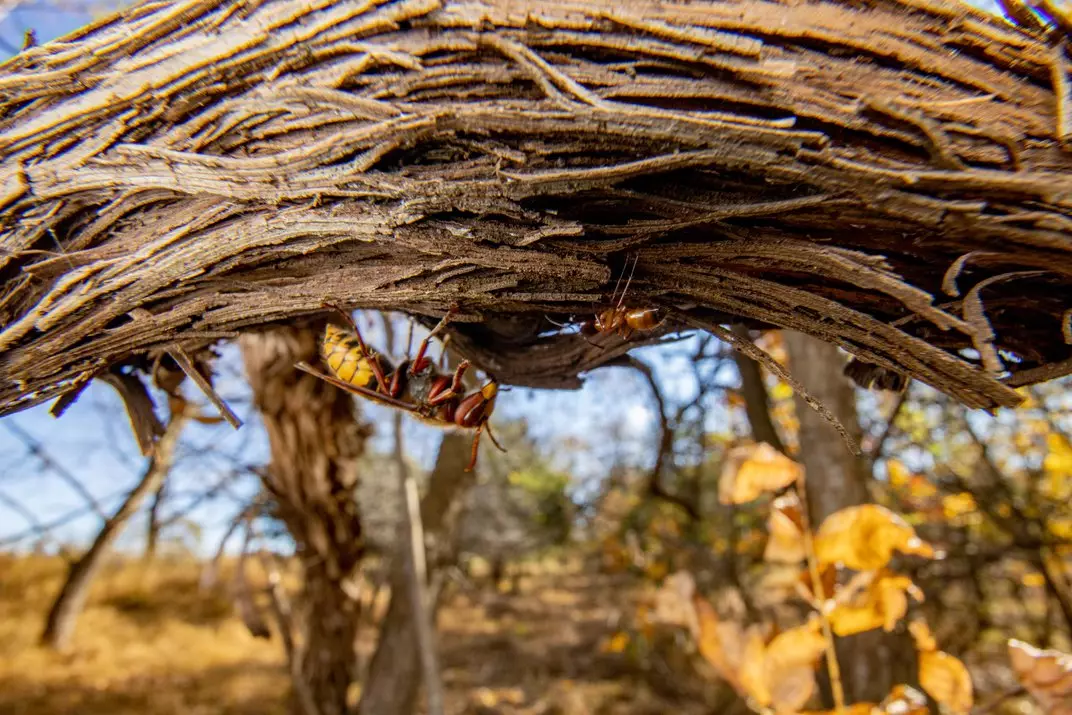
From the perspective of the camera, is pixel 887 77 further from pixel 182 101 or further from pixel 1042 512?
pixel 1042 512

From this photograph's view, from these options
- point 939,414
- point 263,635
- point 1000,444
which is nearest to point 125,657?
point 263,635

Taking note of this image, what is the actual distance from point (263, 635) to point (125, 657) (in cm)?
845

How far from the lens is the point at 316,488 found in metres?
3.27

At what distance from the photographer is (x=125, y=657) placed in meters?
9.09

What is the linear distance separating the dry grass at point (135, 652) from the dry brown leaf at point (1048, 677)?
24.4 feet

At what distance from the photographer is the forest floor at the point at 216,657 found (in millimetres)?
7651

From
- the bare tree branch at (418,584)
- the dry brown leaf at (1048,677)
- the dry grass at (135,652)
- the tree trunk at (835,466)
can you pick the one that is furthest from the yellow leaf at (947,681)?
the dry grass at (135,652)

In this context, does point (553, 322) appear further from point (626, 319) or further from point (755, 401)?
point (755, 401)

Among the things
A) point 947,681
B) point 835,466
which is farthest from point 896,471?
point 947,681

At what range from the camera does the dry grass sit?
7.59 m

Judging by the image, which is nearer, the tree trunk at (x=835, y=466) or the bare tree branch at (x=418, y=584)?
the tree trunk at (x=835, y=466)

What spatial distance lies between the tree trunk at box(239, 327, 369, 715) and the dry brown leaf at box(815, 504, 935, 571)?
2.32 metres

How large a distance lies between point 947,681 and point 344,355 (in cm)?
213

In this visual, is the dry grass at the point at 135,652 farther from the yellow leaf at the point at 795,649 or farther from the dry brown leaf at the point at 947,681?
the dry brown leaf at the point at 947,681
